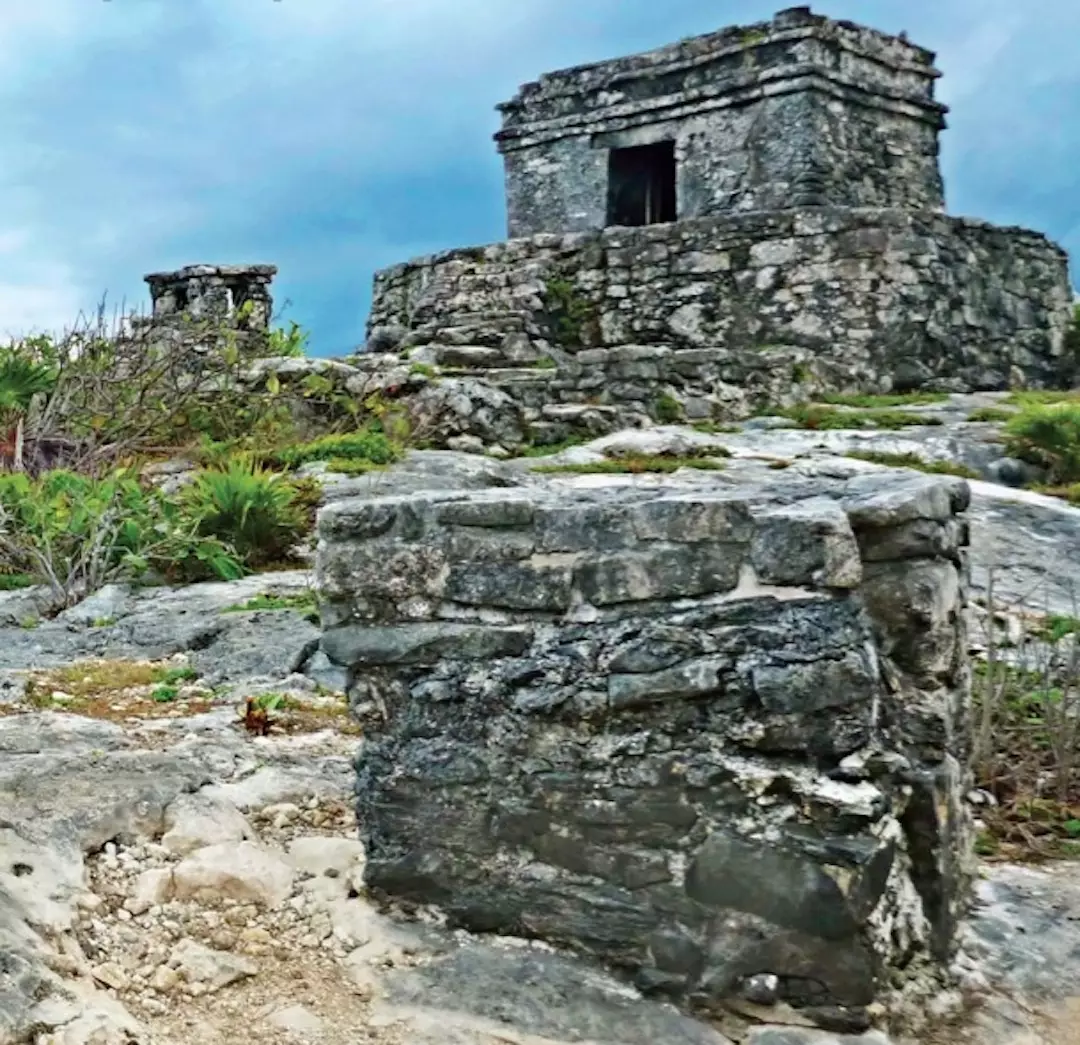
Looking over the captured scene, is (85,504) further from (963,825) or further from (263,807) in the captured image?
(963,825)

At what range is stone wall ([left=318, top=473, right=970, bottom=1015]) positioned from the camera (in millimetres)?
2660

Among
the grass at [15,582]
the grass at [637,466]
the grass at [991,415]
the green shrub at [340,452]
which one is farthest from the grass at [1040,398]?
the grass at [15,582]

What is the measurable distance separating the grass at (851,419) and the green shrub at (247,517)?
4328mm

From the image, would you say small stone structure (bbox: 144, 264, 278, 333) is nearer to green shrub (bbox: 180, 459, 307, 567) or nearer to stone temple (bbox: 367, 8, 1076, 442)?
stone temple (bbox: 367, 8, 1076, 442)

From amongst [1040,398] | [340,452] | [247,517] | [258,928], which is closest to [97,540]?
[247,517]

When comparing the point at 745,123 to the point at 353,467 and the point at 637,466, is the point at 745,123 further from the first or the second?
the point at 353,467

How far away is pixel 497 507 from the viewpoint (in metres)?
2.94

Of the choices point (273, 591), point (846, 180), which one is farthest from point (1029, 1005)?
point (846, 180)

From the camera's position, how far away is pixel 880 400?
10.9m

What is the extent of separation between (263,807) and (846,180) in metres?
12.1

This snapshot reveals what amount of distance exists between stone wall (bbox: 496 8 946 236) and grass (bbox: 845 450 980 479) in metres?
5.66

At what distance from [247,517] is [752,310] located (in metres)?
6.08

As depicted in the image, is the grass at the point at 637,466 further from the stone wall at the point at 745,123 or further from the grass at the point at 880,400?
the stone wall at the point at 745,123

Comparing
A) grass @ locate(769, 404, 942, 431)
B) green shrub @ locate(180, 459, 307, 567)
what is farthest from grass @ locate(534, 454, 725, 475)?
green shrub @ locate(180, 459, 307, 567)
